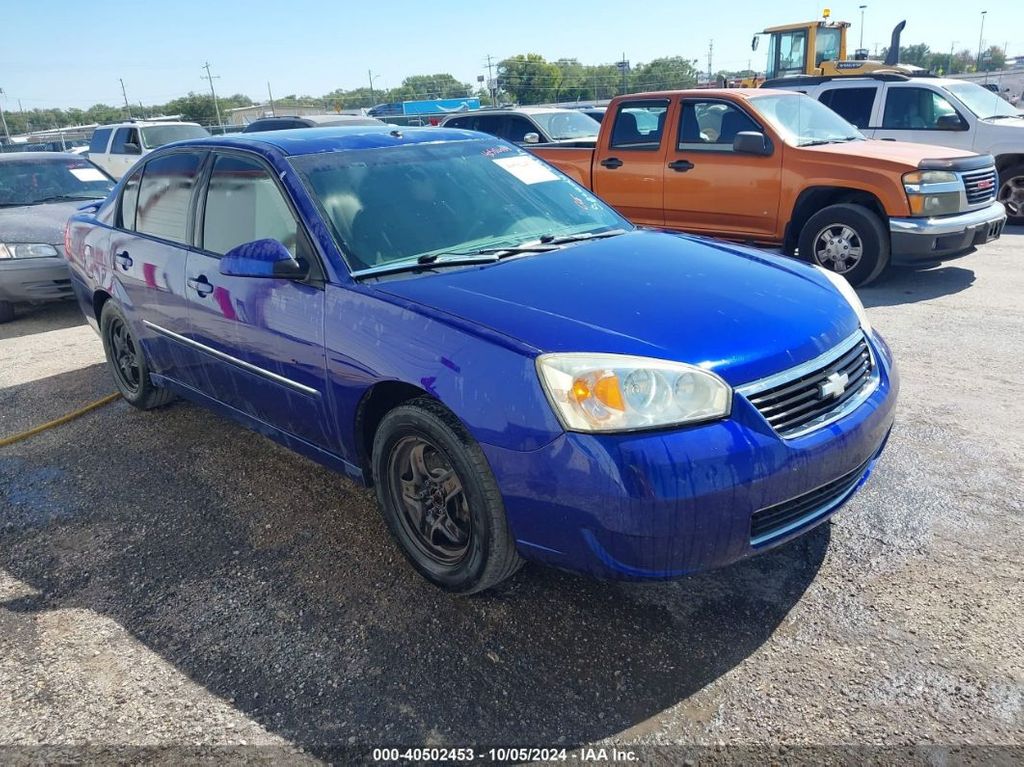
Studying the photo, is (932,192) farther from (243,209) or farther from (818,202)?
(243,209)

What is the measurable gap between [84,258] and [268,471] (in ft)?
7.28

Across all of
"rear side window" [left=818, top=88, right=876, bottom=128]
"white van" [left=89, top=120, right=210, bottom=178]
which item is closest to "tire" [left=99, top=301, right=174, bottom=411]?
"rear side window" [left=818, top=88, right=876, bottom=128]

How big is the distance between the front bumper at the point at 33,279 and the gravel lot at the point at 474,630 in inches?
159

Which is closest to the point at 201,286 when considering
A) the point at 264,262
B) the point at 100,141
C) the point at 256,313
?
the point at 256,313

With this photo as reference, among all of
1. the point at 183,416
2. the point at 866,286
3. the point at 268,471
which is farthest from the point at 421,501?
the point at 866,286

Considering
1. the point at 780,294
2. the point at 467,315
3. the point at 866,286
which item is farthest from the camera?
the point at 866,286

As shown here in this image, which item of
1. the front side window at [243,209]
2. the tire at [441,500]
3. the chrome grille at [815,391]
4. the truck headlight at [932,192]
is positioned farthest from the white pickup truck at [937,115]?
the tire at [441,500]

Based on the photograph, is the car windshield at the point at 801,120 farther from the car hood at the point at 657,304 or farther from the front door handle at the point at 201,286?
the front door handle at the point at 201,286

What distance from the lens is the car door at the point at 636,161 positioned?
8.05 m

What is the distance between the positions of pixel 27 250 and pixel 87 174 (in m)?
2.02

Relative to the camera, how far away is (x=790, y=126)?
7.49 metres

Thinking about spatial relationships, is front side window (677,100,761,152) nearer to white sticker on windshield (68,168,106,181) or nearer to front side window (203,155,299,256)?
front side window (203,155,299,256)

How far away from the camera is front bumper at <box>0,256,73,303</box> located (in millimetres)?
7211

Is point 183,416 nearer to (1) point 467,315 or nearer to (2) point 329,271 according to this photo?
(2) point 329,271
